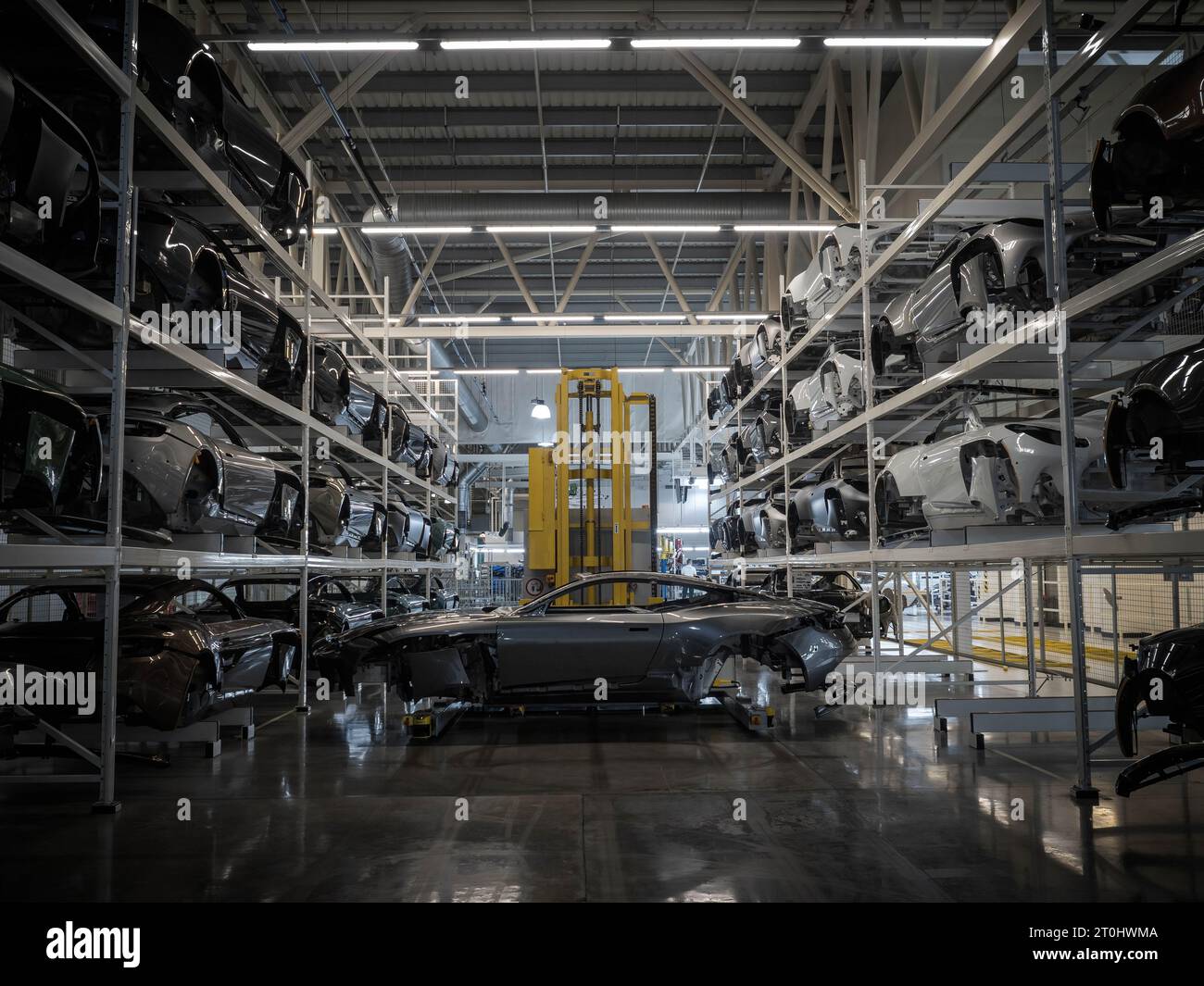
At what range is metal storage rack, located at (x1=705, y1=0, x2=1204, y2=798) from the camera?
417 cm

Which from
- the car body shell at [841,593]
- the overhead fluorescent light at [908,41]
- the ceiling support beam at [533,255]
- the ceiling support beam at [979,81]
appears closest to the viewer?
the ceiling support beam at [979,81]

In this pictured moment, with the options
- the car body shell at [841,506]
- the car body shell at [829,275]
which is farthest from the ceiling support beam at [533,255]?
the car body shell at [841,506]

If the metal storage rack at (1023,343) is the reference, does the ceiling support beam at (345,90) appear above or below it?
above

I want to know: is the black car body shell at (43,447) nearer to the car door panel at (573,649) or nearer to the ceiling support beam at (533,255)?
the car door panel at (573,649)

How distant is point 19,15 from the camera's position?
4297 mm

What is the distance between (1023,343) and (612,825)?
3606mm

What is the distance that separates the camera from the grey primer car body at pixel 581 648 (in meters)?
6.37

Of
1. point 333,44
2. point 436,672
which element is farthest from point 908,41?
point 436,672

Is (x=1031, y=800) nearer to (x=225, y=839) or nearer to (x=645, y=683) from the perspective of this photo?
(x=645, y=683)

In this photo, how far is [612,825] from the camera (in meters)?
4.12

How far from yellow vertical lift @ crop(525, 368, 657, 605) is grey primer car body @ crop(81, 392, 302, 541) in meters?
4.03

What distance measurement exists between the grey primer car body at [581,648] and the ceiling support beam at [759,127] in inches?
285

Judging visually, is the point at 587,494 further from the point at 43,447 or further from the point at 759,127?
the point at 43,447

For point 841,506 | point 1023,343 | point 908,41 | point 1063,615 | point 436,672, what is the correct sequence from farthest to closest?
point 1063,615
point 841,506
point 908,41
point 436,672
point 1023,343
